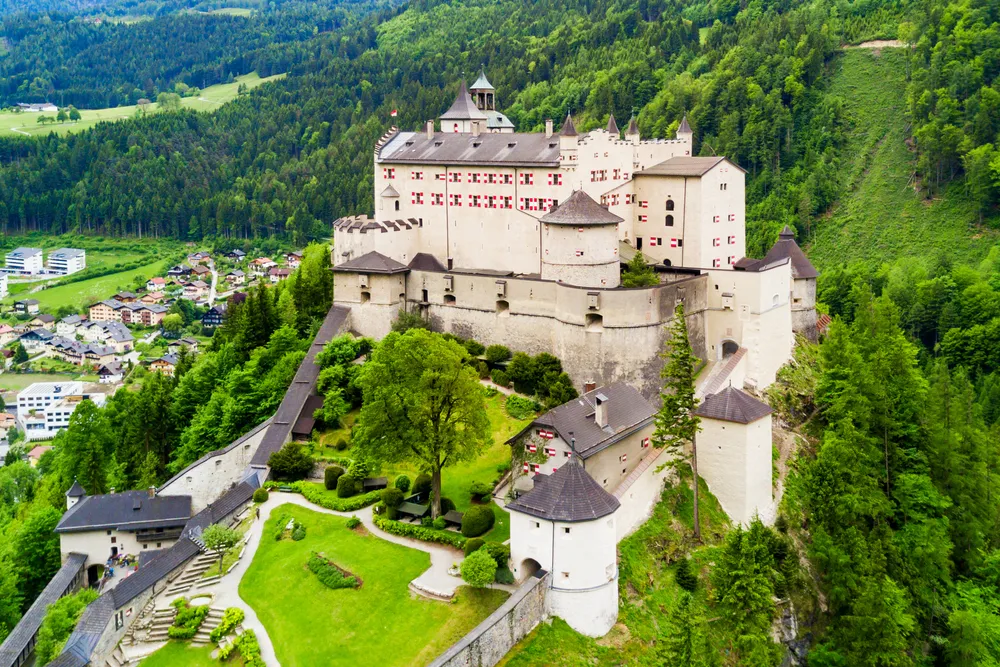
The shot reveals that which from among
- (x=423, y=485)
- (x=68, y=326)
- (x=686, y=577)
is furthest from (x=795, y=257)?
(x=68, y=326)

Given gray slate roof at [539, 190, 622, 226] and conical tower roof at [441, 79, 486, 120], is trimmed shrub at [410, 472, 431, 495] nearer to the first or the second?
gray slate roof at [539, 190, 622, 226]

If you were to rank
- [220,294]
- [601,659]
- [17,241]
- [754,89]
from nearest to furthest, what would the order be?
[601,659] → [754,89] → [220,294] → [17,241]

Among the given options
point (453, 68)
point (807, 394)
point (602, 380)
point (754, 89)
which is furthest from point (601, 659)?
point (453, 68)

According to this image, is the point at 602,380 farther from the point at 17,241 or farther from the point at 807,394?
the point at 17,241

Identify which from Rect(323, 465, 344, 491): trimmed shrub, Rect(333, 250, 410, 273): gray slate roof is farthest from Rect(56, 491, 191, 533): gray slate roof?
Rect(333, 250, 410, 273): gray slate roof

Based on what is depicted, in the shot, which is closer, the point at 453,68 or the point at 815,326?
the point at 815,326
